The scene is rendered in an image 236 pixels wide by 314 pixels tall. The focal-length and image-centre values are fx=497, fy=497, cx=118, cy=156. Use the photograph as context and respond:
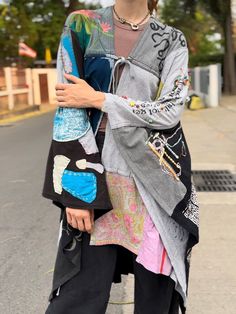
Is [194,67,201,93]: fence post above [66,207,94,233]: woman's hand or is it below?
below

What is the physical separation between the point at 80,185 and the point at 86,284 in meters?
0.40

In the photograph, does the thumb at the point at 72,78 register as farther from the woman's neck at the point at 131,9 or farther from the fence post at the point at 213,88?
the fence post at the point at 213,88

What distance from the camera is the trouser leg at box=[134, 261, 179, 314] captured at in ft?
6.20

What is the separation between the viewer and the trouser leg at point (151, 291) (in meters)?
1.89

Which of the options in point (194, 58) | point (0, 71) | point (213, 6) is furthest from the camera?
point (194, 58)

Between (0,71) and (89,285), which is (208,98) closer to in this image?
(0,71)

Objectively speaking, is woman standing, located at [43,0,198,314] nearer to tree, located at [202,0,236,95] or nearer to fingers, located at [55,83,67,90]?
fingers, located at [55,83,67,90]

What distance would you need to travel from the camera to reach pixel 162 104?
178 centimetres

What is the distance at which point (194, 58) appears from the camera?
32062 millimetres

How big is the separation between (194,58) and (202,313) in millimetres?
30332

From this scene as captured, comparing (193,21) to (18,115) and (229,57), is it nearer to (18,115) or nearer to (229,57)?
(229,57)

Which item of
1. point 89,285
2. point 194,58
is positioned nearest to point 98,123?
point 89,285

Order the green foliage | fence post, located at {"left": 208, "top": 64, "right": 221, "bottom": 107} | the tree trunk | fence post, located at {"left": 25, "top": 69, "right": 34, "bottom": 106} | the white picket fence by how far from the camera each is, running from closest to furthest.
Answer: fence post, located at {"left": 208, "top": 64, "right": 221, "bottom": 107}
the white picket fence
the tree trunk
fence post, located at {"left": 25, "top": 69, "right": 34, "bottom": 106}
the green foliage

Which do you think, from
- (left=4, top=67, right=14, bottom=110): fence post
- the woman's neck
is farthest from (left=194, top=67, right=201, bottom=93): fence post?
the woman's neck
